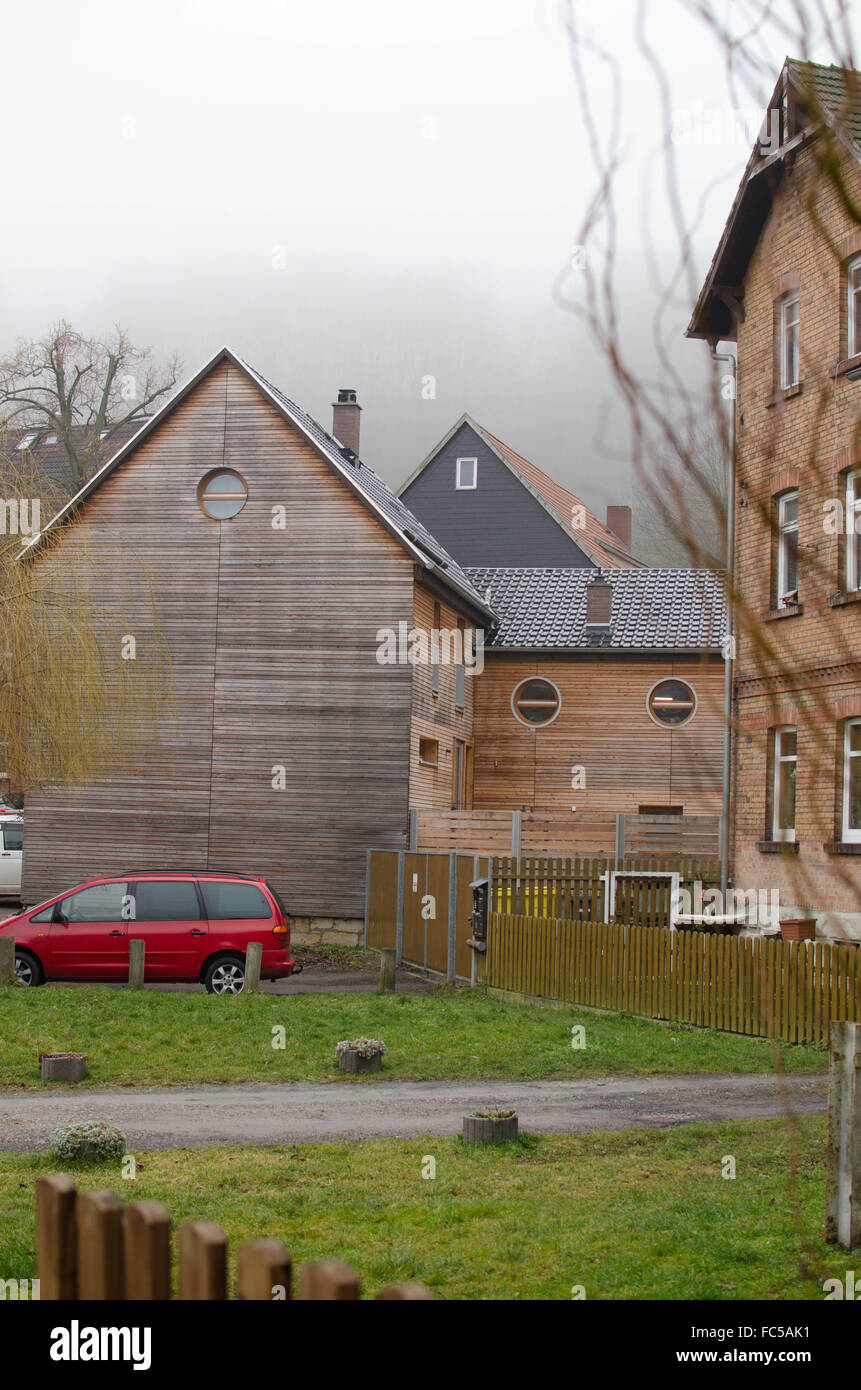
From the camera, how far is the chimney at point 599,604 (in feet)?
114

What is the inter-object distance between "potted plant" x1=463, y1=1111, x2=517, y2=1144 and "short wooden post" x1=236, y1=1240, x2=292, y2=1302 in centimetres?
714

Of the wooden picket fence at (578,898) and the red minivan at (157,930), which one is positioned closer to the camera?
the red minivan at (157,930)

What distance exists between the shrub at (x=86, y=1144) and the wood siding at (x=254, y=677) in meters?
18.5

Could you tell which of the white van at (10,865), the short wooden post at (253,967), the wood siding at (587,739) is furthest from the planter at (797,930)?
the white van at (10,865)

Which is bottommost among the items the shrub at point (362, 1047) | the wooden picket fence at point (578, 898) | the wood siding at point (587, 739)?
the shrub at point (362, 1047)

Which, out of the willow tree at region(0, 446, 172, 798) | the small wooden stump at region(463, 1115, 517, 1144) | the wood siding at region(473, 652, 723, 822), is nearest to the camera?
the small wooden stump at region(463, 1115, 517, 1144)

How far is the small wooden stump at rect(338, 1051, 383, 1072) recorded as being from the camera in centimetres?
1341

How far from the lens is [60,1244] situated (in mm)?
3688

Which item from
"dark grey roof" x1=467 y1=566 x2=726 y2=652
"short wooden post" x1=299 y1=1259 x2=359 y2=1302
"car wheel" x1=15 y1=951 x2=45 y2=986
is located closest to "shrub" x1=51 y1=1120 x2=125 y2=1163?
"short wooden post" x1=299 y1=1259 x2=359 y2=1302

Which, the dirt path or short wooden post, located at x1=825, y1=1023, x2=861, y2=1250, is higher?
short wooden post, located at x1=825, y1=1023, x2=861, y2=1250

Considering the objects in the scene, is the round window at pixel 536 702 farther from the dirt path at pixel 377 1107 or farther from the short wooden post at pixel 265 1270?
the short wooden post at pixel 265 1270

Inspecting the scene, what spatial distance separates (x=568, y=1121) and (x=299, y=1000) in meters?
8.28

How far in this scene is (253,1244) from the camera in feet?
9.98

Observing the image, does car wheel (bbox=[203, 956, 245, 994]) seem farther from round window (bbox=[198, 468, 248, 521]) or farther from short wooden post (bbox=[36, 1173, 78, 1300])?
short wooden post (bbox=[36, 1173, 78, 1300])
